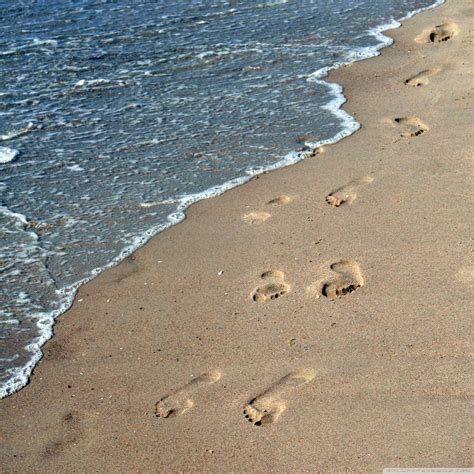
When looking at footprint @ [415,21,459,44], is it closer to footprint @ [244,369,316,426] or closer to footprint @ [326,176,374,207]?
footprint @ [326,176,374,207]

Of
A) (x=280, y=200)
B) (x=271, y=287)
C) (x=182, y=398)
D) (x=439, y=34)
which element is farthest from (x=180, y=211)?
(x=439, y=34)

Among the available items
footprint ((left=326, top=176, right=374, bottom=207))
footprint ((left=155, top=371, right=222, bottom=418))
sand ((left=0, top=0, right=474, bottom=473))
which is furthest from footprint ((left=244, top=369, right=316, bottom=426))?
footprint ((left=326, top=176, right=374, bottom=207))

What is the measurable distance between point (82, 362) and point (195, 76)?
4.75 meters

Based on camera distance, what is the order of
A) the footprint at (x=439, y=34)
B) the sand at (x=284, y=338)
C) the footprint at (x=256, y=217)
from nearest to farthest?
1. the sand at (x=284, y=338)
2. the footprint at (x=256, y=217)
3. the footprint at (x=439, y=34)

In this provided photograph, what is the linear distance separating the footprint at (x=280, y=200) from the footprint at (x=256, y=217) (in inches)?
6.0

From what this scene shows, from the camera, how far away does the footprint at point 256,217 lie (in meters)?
5.73

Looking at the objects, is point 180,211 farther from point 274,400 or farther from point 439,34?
point 439,34

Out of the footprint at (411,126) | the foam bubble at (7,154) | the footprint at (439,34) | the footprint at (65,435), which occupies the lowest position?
the footprint at (439,34)

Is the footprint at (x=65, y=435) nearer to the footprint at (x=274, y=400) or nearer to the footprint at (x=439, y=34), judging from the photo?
the footprint at (x=274, y=400)

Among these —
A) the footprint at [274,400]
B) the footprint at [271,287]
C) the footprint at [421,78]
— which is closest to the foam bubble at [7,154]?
the footprint at [271,287]

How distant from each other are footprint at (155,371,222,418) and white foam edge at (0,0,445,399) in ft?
2.57

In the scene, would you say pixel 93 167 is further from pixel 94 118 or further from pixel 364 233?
pixel 364 233

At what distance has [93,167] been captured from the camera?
22.2 ft

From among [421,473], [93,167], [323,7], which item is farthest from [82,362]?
[323,7]
